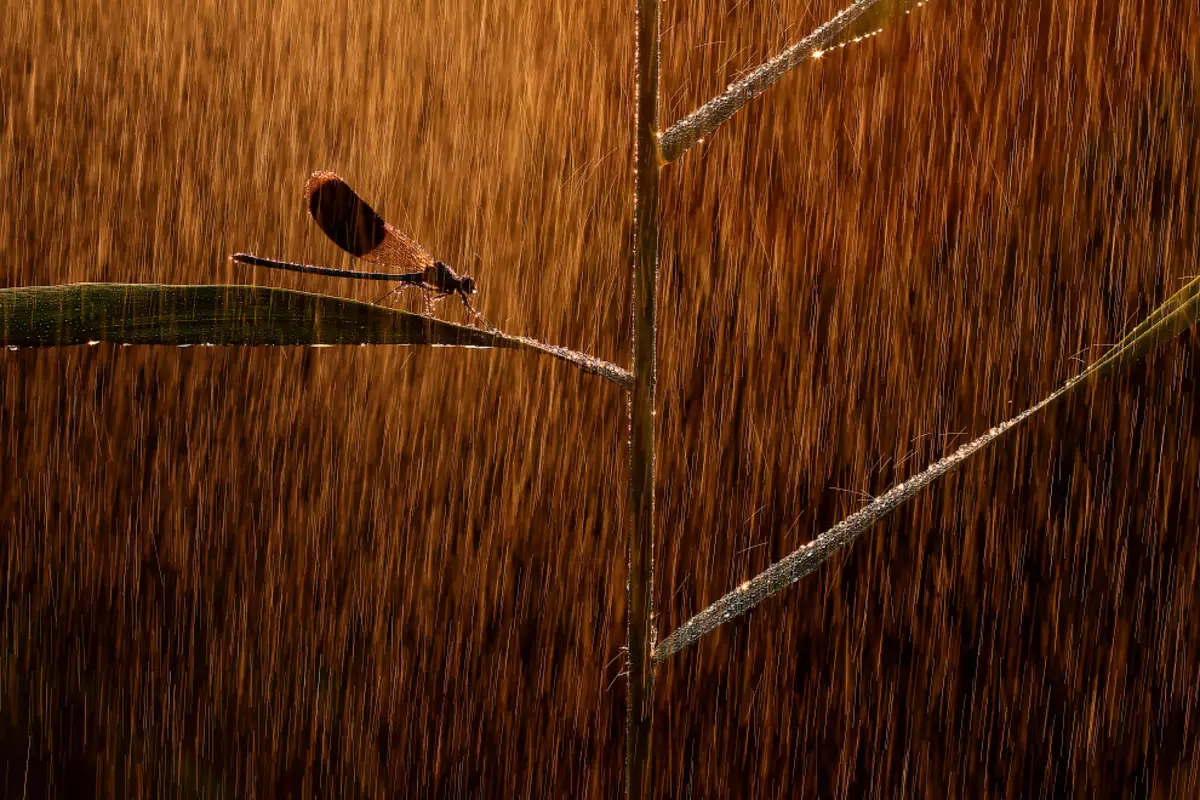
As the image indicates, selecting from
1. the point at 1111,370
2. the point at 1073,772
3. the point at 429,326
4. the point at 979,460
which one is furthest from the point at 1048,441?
the point at 429,326

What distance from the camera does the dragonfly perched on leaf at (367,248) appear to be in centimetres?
58

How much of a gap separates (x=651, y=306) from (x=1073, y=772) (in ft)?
3.51

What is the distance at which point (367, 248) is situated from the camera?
71cm

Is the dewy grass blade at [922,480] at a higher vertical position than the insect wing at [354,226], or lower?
lower

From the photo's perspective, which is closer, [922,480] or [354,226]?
[922,480]

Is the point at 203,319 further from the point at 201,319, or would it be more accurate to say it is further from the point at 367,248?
the point at 367,248

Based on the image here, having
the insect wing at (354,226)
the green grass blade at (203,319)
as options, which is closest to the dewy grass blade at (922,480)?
the green grass blade at (203,319)

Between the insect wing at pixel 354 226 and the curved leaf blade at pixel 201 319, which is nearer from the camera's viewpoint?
the curved leaf blade at pixel 201 319

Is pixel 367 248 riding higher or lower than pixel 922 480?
higher

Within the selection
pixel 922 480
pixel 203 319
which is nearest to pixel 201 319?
pixel 203 319

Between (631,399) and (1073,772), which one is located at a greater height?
(631,399)

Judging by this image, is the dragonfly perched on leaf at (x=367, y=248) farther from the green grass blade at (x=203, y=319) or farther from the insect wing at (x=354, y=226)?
the green grass blade at (x=203, y=319)

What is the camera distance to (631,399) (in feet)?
1.19

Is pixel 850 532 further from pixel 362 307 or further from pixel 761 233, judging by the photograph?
pixel 761 233
